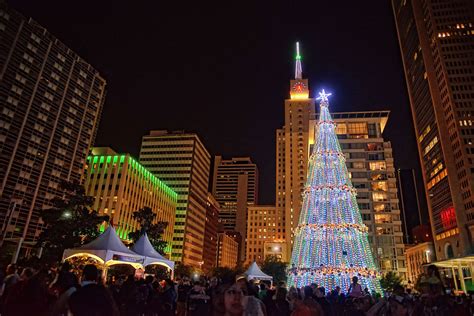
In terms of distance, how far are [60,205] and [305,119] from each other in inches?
4161

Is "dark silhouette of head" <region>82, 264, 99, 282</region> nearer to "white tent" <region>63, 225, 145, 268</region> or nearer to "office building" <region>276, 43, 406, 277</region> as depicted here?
"white tent" <region>63, 225, 145, 268</region>

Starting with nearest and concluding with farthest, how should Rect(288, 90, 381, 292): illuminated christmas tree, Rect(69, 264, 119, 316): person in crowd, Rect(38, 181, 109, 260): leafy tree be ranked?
1. Rect(69, 264, 119, 316): person in crowd
2. Rect(288, 90, 381, 292): illuminated christmas tree
3. Rect(38, 181, 109, 260): leafy tree

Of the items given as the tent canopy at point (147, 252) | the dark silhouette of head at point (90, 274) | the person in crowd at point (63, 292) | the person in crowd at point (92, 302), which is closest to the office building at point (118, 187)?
the tent canopy at point (147, 252)

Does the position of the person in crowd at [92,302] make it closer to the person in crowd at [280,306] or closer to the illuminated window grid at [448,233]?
the person in crowd at [280,306]

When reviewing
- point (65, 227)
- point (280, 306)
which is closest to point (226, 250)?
point (65, 227)

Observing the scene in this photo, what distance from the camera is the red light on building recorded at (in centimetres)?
7619

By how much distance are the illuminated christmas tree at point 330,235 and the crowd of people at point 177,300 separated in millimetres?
9814

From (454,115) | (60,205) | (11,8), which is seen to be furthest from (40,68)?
(454,115)

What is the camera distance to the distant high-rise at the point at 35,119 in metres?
62.3

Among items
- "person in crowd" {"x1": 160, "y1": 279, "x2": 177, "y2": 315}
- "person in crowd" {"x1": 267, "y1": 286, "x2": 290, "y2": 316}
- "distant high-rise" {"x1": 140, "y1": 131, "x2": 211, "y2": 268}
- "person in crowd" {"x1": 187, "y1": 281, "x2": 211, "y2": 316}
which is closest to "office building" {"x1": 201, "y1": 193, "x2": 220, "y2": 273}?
"distant high-rise" {"x1": 140, "y1": 131, "x2": 211, "y2": 268}

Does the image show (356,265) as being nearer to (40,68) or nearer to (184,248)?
(40,68)

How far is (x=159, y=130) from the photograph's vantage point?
14100 centimetres

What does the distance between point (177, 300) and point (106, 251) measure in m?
7.06

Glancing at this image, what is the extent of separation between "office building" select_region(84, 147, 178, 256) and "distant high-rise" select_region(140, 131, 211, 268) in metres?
20.5
